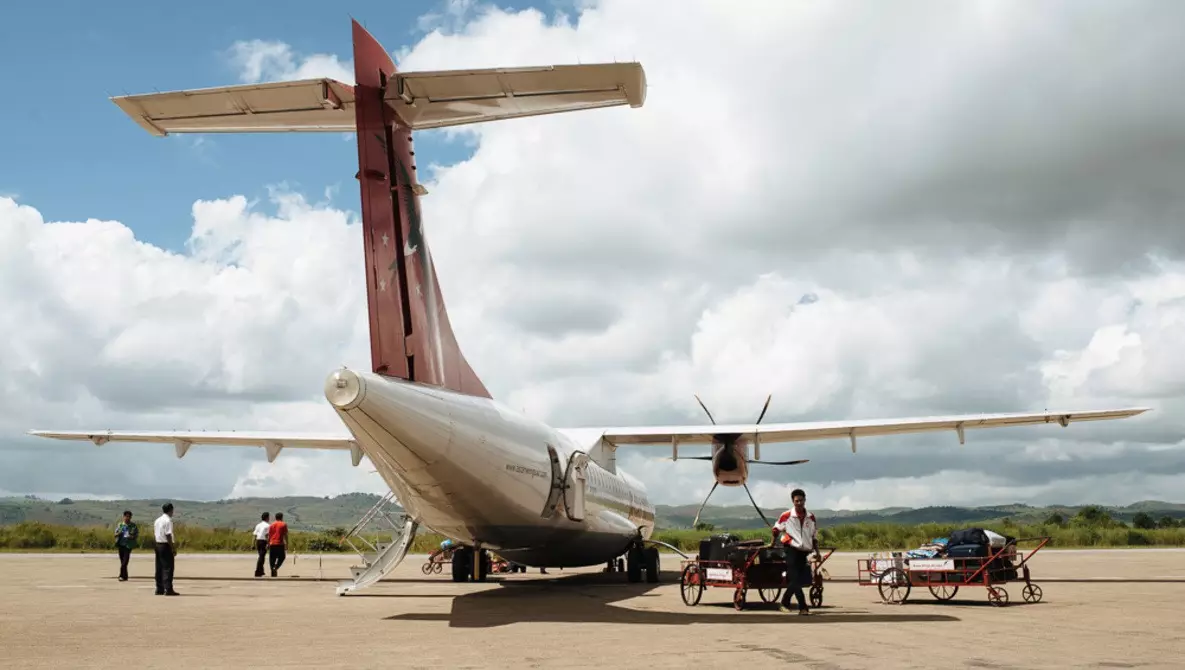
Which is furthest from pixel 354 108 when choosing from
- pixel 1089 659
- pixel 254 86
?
pixel 1089 659

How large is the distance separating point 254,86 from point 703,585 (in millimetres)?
8827

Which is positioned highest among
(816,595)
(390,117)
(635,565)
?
(390,117)

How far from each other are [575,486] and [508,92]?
6550 mm

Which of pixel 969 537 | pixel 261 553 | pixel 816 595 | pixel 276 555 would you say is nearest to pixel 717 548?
pixel 816 595

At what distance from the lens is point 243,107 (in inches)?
447

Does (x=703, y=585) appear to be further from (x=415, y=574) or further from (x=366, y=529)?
(x=415, y=574)

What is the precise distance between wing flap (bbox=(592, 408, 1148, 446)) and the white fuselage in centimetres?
539

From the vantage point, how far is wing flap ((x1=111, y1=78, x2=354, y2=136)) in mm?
10883

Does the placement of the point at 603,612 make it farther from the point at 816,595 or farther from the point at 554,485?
the point at 816,595

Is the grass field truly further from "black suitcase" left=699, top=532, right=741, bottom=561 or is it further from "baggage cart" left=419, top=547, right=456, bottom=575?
"black suitcase" left=699, top=532, right=741, bottom=561

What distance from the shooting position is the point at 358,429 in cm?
1004

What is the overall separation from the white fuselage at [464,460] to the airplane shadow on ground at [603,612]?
0.88m

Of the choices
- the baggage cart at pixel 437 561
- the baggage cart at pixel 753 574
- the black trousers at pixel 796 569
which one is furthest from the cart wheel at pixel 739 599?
the baggage cart at pixel 437 561

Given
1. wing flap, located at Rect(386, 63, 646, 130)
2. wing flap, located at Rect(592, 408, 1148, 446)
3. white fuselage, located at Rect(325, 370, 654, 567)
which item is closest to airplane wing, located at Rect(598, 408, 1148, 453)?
wing flap, located at Rect(592, 408, 1148, 446)
